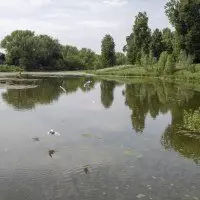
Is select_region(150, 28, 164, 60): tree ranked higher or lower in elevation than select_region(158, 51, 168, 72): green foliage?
higher

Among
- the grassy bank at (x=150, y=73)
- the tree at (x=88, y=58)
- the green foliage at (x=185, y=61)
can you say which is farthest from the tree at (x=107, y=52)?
the green foliage at (x=185, y=61)

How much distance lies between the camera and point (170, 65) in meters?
76.1

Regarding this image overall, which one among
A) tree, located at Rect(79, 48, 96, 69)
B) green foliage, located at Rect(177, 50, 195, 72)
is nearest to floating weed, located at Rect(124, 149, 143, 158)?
green foliage, located at Rect(177, 50, 195, 72)

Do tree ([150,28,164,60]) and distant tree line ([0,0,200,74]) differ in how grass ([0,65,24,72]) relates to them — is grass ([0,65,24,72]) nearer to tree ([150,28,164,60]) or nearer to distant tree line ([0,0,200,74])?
distant tree line ([0,0,200,74])

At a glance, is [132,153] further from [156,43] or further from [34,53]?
[34,53]

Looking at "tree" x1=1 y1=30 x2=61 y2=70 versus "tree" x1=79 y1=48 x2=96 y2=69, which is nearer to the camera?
"tree" x1=1 y1=30 x2=61 y2=70

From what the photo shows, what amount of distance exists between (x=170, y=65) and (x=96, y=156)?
62273 millimetres

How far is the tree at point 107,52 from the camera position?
122m

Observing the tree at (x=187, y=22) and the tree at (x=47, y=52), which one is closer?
the tree at (x=187, y=22)

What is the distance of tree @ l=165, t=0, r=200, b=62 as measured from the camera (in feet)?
252

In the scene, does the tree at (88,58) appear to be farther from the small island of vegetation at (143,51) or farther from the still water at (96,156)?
the still water at (96,156)

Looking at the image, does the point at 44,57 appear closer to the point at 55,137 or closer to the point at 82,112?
the point at 82,112

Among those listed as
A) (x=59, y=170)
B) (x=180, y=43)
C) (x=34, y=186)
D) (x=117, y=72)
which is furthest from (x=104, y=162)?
(x=117, y=72)

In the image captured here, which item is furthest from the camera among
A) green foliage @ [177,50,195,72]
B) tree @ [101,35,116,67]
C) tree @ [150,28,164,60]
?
tree @ [101,35,116,67]
